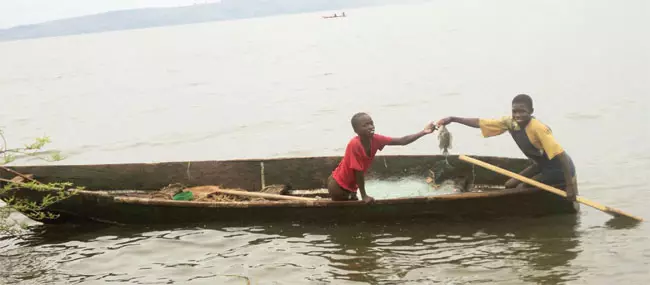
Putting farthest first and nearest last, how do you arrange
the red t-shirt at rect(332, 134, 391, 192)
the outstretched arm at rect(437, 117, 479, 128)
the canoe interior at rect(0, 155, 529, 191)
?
the canoe interior at rect(0, 155, 529, 191), the outstretched arm at rect(437, 117, 479, 128), the red t-shirt at rect(332, 134, 391, 192)

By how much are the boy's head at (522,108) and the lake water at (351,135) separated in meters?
1.22

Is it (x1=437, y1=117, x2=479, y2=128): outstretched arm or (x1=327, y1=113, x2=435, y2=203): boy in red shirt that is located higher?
(x1=437, y1=117, x2=479, y2=128): outstretched arm

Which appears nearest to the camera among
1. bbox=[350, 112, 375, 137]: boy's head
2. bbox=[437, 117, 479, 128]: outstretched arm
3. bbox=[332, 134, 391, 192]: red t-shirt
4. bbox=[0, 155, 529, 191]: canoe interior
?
bbox=[350, 112, 375, 137]: boy's head

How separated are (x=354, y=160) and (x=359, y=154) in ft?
0.28

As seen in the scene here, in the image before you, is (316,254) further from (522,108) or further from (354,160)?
(522,108)

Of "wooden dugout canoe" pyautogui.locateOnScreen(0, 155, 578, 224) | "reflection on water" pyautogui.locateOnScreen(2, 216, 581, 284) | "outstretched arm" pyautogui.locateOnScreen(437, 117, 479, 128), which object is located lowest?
"reflection on water" pyautogui.locateOnScreen(2, 216, 581, 284)

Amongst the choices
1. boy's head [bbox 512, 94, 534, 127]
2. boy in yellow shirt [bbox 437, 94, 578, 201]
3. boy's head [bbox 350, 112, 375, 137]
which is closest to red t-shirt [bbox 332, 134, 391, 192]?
boy's head [bbox 350, 112, 375, 137]

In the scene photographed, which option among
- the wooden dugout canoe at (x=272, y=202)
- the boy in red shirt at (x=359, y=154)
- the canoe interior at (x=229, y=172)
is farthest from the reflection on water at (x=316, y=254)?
the canoe interior at (x=229, y=172)

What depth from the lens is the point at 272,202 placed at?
7500 millimetres

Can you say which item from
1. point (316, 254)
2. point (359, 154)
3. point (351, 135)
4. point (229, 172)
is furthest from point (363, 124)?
point (351, 135)

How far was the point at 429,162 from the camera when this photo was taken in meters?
8.39

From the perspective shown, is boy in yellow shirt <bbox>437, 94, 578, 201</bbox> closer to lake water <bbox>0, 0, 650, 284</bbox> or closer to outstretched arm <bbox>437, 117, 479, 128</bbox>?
outstretched arm <bbox>437, 117, 479, 128</bbox>

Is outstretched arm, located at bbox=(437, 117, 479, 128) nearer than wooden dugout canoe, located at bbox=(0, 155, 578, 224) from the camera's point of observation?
No

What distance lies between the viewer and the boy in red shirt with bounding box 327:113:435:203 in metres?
6.98
